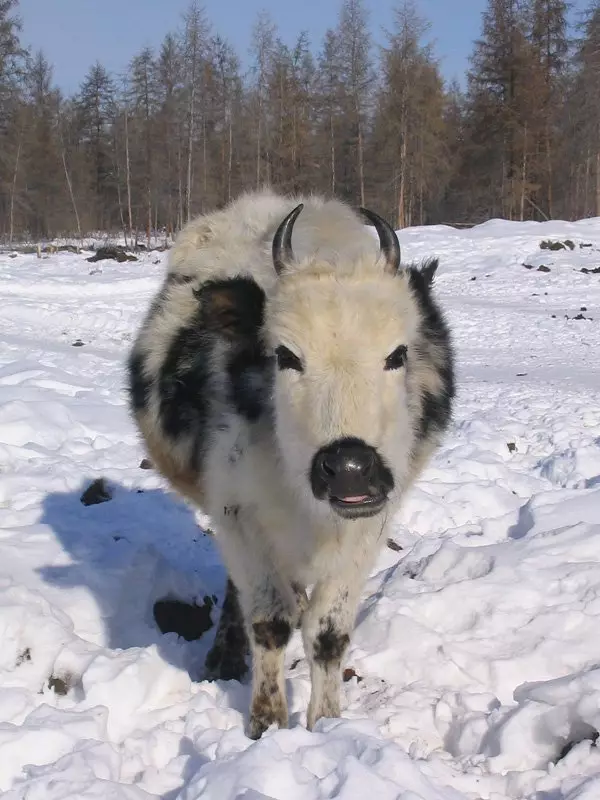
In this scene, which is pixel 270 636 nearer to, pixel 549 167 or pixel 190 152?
pixel 190 152

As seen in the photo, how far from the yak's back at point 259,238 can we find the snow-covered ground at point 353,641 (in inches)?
70.4

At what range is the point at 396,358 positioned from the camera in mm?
2859

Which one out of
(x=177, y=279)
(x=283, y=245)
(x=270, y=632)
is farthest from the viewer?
(x=177, y=279)

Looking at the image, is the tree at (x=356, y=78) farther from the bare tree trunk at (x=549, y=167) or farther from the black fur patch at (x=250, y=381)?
the black fur patch at (x=250, y=381)

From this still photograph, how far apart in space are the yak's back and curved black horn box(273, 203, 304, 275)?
0.07 m

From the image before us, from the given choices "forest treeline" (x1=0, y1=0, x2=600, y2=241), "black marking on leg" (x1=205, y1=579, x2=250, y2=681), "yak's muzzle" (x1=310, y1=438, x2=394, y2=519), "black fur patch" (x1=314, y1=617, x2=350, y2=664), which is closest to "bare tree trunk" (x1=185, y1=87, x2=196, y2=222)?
"forest treeline" (x1=0, y1=0, x2=600, y2=241)

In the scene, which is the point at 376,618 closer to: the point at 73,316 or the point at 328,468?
the point at 328,468

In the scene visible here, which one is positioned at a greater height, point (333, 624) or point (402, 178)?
point (402, 178)

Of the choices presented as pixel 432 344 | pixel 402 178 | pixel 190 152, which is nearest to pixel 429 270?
pixel 432 344

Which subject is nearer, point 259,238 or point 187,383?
point 187,383

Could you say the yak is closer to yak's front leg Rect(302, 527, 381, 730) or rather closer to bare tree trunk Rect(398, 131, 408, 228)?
yak's front leg Rect(302, 527, 381, 730)

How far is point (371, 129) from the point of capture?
122ft

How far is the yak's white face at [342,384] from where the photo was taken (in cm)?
246

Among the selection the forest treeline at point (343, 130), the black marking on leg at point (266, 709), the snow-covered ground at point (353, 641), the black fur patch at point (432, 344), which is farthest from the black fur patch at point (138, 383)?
the forest treeline at point (343, 130)
